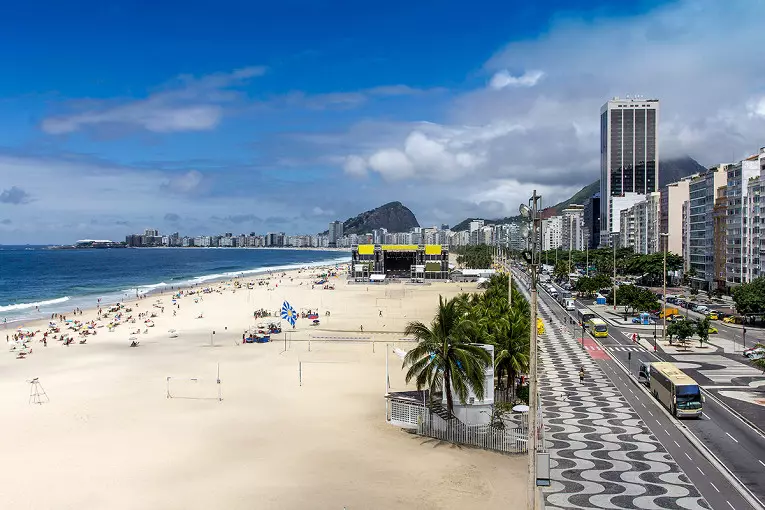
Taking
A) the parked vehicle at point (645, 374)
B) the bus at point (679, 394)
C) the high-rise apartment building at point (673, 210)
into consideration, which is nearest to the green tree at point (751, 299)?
the parked vehicle at point (645, 374)

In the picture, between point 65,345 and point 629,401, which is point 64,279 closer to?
point 65,345

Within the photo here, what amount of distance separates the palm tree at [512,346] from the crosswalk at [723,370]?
17.1 m

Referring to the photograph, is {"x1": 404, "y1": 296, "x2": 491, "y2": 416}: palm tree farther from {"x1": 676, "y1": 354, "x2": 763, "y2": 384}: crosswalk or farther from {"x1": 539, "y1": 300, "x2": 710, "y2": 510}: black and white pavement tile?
{"x1": 676, "y1": 354, "x2": 763, "y2": 384}: crosswalk

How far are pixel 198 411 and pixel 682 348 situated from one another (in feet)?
134

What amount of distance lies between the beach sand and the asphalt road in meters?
6.61

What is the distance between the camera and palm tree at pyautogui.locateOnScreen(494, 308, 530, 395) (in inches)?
1231

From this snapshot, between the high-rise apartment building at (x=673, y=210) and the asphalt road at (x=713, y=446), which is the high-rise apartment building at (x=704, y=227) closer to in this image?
the high-rise apartment building at (x=673, y=210)

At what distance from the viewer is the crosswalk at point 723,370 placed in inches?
1650

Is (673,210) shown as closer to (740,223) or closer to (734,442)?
(740,223)

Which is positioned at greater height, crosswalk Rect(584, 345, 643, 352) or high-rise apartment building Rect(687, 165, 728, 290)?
high-rise apartment building Rect(687, 165, 728, 290)

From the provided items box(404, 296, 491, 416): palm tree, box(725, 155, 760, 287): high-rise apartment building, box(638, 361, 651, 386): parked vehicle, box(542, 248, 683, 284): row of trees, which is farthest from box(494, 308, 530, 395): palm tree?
box(542, 248, 683, 284): row of trees

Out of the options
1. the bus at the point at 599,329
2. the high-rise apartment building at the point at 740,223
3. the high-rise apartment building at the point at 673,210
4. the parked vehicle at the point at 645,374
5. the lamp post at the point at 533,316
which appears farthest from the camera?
the high-rise apartment building at the point at 673,210

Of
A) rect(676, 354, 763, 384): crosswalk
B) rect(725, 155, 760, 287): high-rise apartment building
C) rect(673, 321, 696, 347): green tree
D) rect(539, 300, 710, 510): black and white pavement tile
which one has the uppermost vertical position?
rect(725, 155, 760, 287): high-rise apartment building

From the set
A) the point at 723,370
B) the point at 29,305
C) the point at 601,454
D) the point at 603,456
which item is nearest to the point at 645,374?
the point at 723,370
